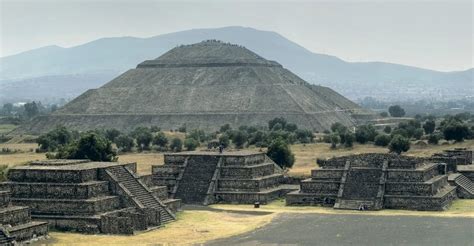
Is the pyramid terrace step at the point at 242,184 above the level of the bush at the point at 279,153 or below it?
below

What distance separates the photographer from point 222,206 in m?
70.9

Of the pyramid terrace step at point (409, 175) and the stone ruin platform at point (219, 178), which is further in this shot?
the stone ruin platform at point (219, 178)

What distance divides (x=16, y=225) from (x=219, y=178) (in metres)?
24.4

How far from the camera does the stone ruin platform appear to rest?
239ft

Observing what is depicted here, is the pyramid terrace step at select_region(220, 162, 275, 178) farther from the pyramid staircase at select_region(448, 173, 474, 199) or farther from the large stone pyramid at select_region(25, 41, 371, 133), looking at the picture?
the large stone pyramid at select_region(25, 41, 371, 133)

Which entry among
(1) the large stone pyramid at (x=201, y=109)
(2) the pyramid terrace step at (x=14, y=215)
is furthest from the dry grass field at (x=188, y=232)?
(1) the large stone pyramid at (x=201, y=109)

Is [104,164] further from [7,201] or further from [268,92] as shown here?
[268,92]

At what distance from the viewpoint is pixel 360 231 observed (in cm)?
5603

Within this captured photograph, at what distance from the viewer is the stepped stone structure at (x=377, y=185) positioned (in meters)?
67.2

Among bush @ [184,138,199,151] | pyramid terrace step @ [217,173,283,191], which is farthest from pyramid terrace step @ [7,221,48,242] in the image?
bush @ [184,138,199,151]

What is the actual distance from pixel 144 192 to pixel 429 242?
21340mm

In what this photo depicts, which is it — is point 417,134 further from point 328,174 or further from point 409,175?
point 409,175

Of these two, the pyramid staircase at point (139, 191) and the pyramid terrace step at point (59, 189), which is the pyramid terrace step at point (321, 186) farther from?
the pyramid terrace step at point (59, 189)

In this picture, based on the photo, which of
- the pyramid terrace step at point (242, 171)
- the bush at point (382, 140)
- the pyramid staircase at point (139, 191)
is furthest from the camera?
the bush at point (382, 140)
